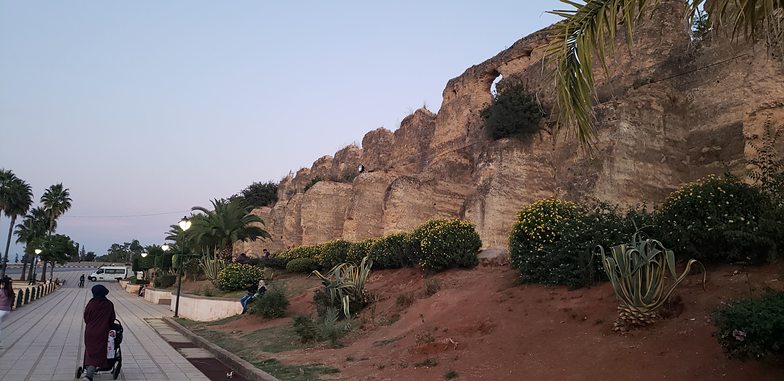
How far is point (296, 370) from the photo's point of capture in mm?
8625

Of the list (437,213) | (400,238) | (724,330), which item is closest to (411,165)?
(437,213)

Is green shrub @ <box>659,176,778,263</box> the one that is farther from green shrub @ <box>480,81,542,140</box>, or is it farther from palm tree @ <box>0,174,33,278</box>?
palm tree @ <box>0,174,33,278</box>

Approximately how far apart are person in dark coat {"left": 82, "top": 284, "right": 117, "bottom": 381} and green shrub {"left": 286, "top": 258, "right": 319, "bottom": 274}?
50.2 ft

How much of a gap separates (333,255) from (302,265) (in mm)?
2461

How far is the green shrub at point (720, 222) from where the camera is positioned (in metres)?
7.32

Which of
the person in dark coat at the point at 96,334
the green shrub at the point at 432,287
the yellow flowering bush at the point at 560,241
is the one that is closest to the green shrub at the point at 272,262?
the green shrub at the point at 432,287

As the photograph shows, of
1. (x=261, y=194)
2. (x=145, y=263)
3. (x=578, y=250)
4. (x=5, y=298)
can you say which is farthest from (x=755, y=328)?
(x=145, y=263)

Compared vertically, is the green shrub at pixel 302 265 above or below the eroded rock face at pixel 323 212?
below

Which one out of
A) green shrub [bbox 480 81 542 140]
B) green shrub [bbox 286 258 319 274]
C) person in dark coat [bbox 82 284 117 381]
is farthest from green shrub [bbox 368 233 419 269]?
person in dark coat [bbox 82 284 117 381]

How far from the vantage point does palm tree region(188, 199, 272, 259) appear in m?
29.1

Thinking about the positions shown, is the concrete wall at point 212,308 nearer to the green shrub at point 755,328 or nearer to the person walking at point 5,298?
the person walking at point 5,298

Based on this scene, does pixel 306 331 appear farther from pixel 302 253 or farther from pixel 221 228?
pixel 221 228

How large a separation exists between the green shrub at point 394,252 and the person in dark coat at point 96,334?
9.42m

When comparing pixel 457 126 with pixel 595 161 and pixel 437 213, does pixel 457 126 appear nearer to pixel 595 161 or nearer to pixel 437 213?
pixel 437 213
